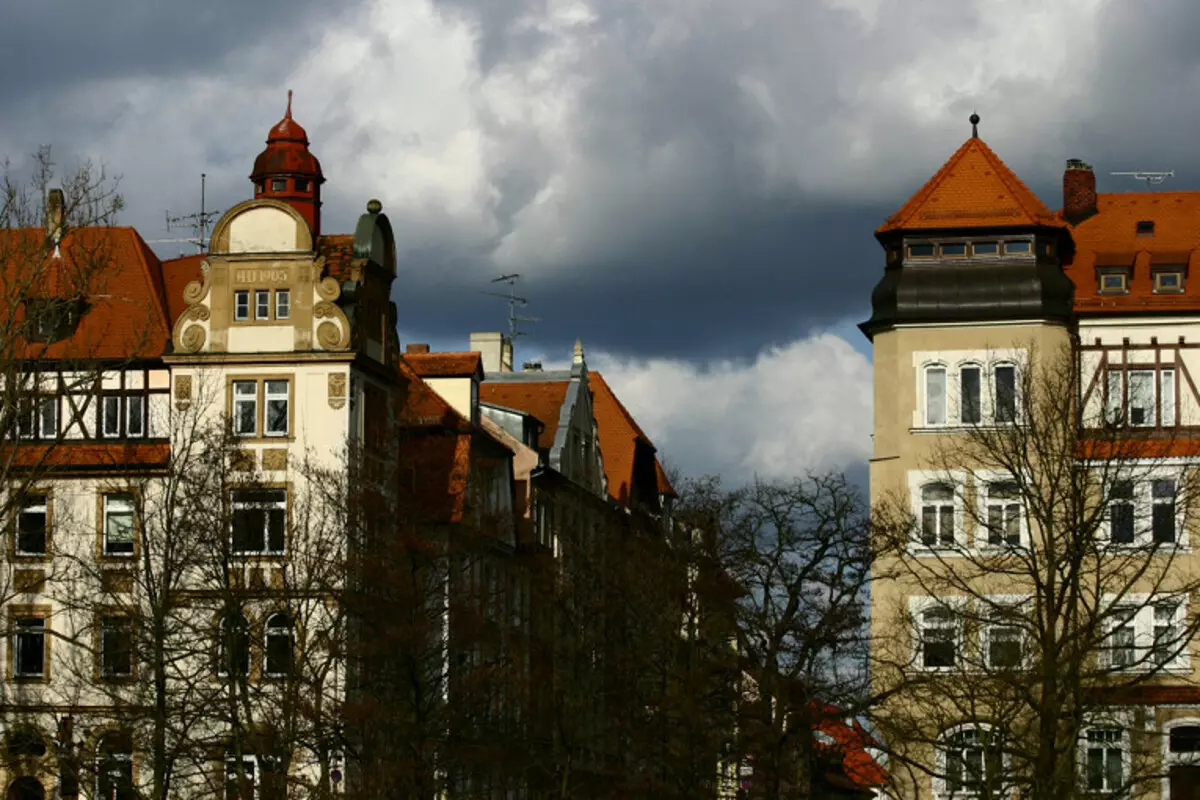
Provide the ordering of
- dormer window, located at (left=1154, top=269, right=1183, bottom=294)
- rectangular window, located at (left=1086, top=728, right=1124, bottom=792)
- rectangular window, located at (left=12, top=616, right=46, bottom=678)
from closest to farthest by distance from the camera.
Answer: rectangular window, located at (left=1086, top=728, right=1124, bottom=792)
rectangular window, located at (left=12, top=616, right=46, bottom=678)
dormer window, located at (left=1154, top=269, right=1183, bottom=294)

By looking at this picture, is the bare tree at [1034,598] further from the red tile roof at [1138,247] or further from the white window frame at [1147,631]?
the red tile roof at [1138,247]

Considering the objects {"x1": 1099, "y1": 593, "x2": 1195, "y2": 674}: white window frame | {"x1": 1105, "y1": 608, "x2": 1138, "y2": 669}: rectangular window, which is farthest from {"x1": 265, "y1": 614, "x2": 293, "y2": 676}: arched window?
{"x1": 1099, "y1": 593, "x2": 1195, "y2": 674}: white window frame

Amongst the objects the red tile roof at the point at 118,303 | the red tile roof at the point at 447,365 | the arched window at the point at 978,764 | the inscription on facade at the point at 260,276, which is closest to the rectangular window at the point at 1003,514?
the arched window at the point at 978,764

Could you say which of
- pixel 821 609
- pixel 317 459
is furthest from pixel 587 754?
pixel 317 459

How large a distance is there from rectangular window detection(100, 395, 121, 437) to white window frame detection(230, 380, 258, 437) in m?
3.80

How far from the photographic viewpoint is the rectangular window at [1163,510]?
6338cm

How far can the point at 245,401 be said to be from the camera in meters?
63.7

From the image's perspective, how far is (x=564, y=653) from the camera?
58094 mm

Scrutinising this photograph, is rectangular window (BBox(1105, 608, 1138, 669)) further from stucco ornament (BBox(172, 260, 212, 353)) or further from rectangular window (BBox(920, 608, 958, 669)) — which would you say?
stucco ornament (BBox(172, 260, 212, 353))

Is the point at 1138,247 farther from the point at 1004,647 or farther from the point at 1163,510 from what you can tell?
the point at 1004,647

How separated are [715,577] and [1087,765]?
9344 mm

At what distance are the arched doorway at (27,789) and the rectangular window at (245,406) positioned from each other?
10253 millimetres

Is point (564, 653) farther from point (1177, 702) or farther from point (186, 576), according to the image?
point (1177, 702)

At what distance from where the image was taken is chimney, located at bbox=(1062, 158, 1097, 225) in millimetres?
72688
